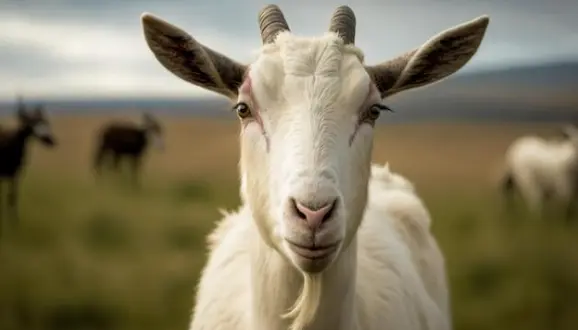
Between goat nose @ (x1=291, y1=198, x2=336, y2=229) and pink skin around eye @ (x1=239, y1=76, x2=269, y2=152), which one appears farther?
pink skin around eye @ (x1=239, y1=76, x2=269, y2=152)

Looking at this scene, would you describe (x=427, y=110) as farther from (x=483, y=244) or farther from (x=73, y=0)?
(x=73, y=0)

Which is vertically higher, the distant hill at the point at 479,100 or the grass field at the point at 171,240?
the distant hill at the point at 479,100

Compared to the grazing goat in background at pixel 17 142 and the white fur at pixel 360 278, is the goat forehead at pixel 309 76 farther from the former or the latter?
the grazing goat in background at pixel 17 142

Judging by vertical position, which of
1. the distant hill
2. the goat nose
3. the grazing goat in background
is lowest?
the goat nose

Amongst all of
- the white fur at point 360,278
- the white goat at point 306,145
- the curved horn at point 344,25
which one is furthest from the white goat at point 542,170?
the curved horn at point 344,25

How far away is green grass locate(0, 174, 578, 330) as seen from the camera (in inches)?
132

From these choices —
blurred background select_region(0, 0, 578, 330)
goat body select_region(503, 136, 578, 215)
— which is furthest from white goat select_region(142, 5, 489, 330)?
goat body select_region(503, 136, 578, 215)

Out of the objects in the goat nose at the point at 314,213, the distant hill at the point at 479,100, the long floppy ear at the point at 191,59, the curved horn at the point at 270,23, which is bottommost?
the goat nose at the point at 314,213

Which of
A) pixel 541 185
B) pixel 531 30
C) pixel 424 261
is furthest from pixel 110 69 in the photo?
pixel 541 185

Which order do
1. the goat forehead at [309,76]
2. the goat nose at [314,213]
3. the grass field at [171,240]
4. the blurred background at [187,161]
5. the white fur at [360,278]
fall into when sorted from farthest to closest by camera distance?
1. the grass field at [171,240]
2. the blurred background at [187,161]
3. the white fur at [360,278]
4. the goat forehead at [309,76]
5. the goat nose at [314,213]

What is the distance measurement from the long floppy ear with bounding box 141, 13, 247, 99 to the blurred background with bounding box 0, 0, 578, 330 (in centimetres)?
147

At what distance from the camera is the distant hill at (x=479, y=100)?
3250 millimetres

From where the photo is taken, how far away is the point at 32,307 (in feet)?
11.1

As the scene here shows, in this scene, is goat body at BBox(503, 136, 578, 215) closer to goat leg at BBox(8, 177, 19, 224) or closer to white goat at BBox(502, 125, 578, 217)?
white goat at BBox(502, 125, 578, 217)
